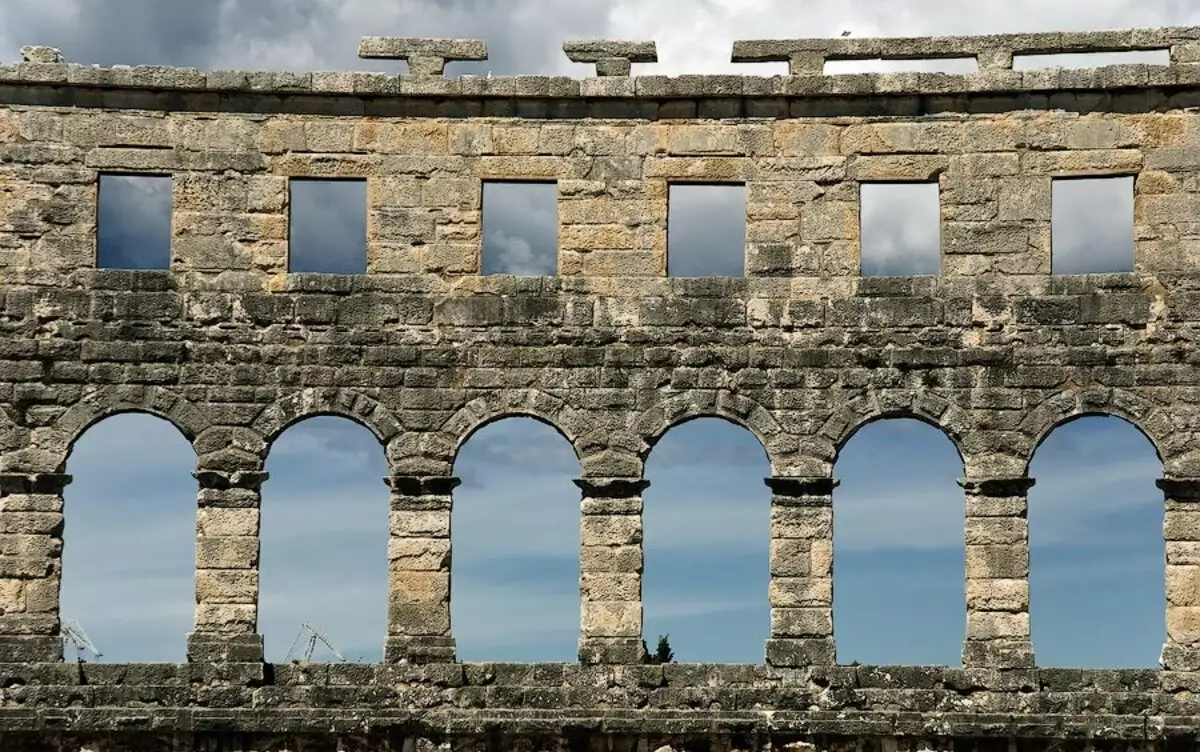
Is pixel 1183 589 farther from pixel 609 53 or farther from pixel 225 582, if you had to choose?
pixel 225 582

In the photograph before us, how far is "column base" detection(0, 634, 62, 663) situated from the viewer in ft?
82.9

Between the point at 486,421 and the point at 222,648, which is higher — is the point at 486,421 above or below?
above

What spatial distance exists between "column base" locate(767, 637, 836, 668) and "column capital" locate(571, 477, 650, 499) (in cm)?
217

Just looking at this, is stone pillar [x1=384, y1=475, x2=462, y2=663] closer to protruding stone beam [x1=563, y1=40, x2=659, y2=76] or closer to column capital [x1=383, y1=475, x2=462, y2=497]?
column capital [x1=383, y1=475, x2=462, y2=497]

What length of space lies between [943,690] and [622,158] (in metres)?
6.82

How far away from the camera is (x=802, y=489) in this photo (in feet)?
83.8

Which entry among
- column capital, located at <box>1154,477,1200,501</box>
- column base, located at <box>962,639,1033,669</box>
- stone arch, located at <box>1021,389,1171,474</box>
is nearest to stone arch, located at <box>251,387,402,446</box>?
column base, located at <box>962,639,1033,669</box>

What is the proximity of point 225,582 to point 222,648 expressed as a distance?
0.71 meters

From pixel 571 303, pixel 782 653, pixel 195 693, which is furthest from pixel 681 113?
pixel 195 693

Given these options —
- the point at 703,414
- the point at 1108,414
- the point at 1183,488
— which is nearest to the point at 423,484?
the point at 703,414

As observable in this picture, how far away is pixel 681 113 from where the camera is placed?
1036 inches

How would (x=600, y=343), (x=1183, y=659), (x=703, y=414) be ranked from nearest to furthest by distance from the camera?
(x=1183, y=659) → (x=703, y=414) → (x=600, y=343)

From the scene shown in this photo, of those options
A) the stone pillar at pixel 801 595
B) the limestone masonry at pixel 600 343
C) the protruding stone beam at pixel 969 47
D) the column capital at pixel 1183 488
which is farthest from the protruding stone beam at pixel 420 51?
the column capital at pixel 1183 488

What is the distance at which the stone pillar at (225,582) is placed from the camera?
25391 millimetres
